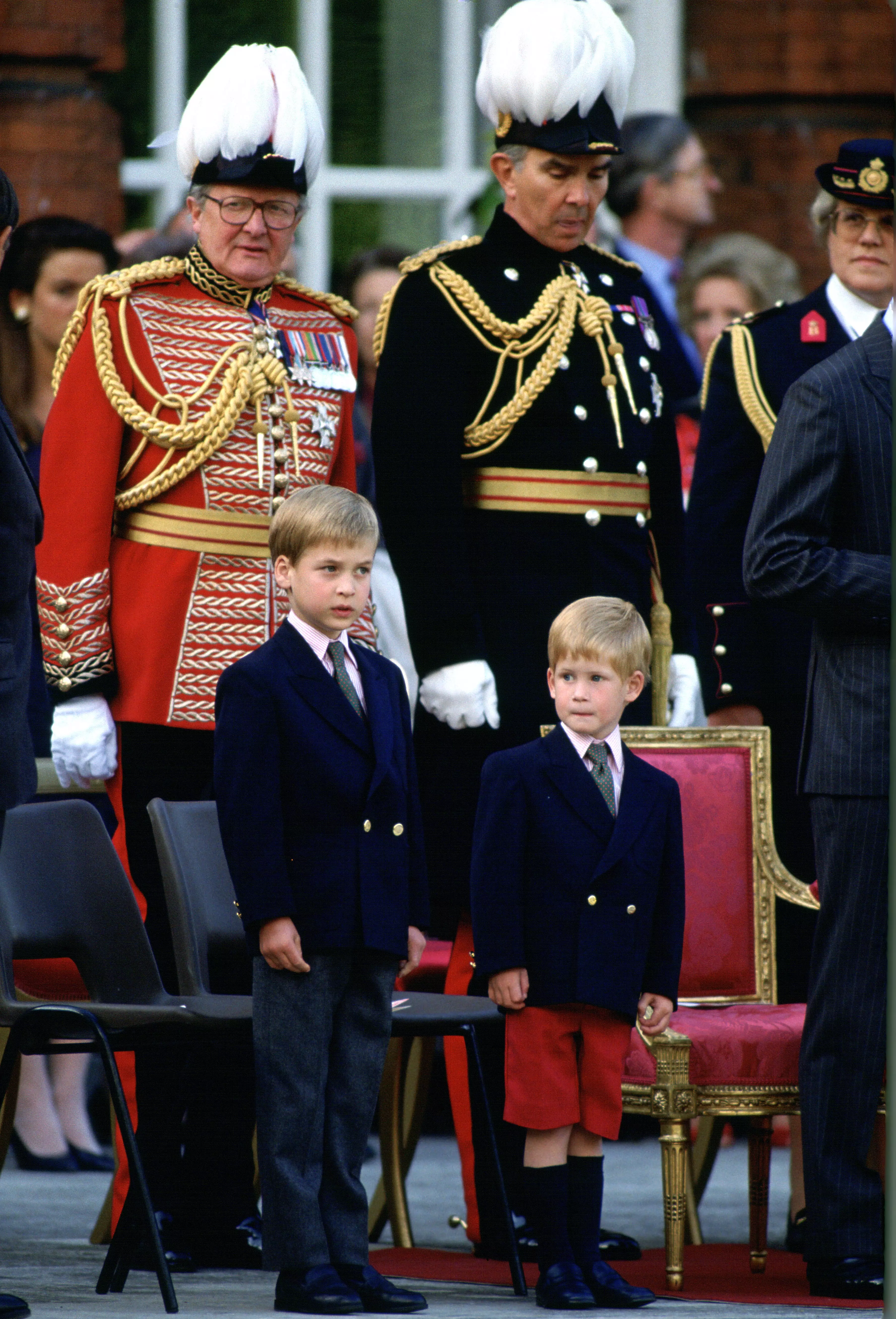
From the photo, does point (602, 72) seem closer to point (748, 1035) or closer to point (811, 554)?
point (811, 554)

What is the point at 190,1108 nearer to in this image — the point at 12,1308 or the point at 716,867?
the point at 12,1308

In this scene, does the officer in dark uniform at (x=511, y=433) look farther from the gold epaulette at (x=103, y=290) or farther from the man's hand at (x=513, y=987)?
the man's hand at (x=513, y=987)

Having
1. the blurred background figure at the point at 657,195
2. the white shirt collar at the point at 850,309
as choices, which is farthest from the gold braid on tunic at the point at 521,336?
the blurred background figure at the point at 657,195

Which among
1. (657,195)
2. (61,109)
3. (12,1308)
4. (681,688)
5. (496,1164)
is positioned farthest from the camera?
(657,195)

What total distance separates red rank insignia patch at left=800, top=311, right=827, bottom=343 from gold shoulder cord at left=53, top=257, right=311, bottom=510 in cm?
118

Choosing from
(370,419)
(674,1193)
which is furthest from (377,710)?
(370,419)

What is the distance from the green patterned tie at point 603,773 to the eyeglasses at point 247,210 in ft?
4.27

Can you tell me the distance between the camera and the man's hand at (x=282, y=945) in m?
4.32

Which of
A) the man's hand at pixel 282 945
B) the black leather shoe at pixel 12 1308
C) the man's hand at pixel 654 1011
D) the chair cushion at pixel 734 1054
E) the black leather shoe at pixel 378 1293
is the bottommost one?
the black leather shoe at pixel 378 1293

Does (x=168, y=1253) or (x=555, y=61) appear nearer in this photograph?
(x=168, y=1253)

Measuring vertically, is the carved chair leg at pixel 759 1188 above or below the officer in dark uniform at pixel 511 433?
below

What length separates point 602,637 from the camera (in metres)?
4.54

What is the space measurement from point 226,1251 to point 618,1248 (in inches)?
29.6

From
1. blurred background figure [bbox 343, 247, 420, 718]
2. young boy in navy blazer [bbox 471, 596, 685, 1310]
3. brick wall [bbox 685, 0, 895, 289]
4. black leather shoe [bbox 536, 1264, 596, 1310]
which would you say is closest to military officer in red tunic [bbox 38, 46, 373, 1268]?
blurred background figure [bbox 343, 247, 420, 718]
